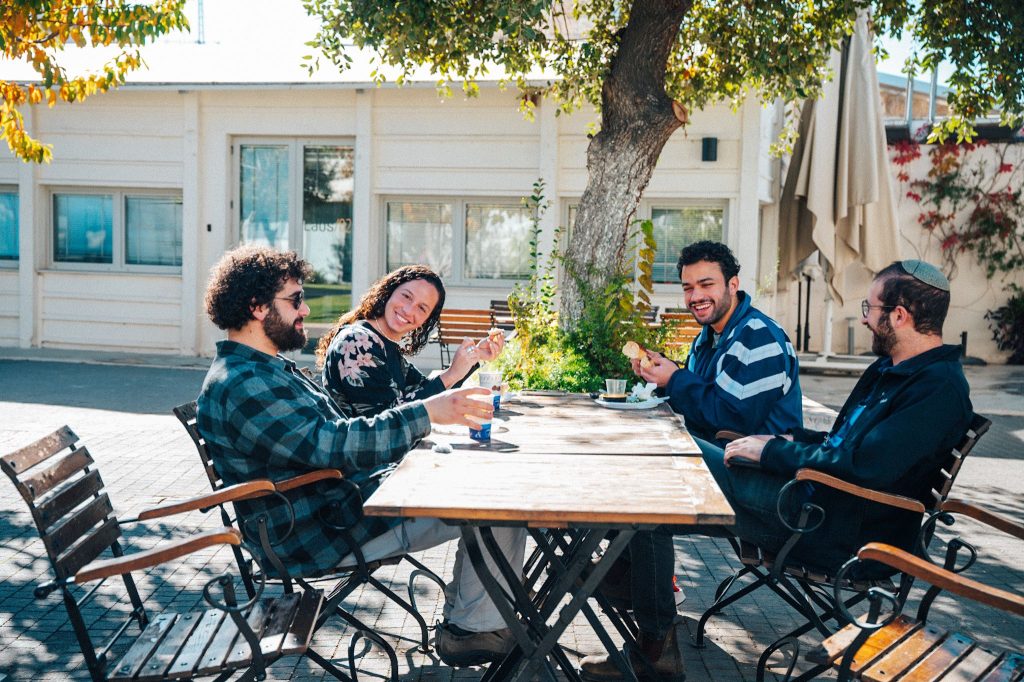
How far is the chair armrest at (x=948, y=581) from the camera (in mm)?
2332

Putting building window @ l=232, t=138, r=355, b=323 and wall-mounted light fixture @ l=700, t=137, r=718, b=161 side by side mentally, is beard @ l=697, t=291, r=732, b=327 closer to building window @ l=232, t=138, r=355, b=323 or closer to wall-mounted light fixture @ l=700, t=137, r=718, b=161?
wall-mounted light fixture @ l=700, t=137, r=718, b=161

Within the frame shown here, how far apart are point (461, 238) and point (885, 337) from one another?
993 centimetres

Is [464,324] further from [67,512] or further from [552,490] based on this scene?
[552,490]

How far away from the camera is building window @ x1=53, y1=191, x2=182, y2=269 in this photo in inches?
542

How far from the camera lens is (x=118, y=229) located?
45.2ft

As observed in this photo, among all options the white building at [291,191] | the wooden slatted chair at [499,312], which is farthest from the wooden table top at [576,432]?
the white building at [291,191]

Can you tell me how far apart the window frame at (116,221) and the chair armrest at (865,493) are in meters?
12.1

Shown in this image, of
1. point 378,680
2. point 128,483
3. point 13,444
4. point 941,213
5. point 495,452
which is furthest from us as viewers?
point 941,213

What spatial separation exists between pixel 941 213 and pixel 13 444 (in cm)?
1244

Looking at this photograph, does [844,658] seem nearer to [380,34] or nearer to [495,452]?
[495,452]

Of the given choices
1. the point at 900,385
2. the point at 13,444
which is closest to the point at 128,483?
the point at 13,444

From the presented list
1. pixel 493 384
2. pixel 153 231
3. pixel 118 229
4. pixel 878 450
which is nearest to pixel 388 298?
pixel 493 384

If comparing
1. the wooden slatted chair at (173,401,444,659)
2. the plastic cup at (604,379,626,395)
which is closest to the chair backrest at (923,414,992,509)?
the plastic cup at (604,379,626,395)

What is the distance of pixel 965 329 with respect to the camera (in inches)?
548
